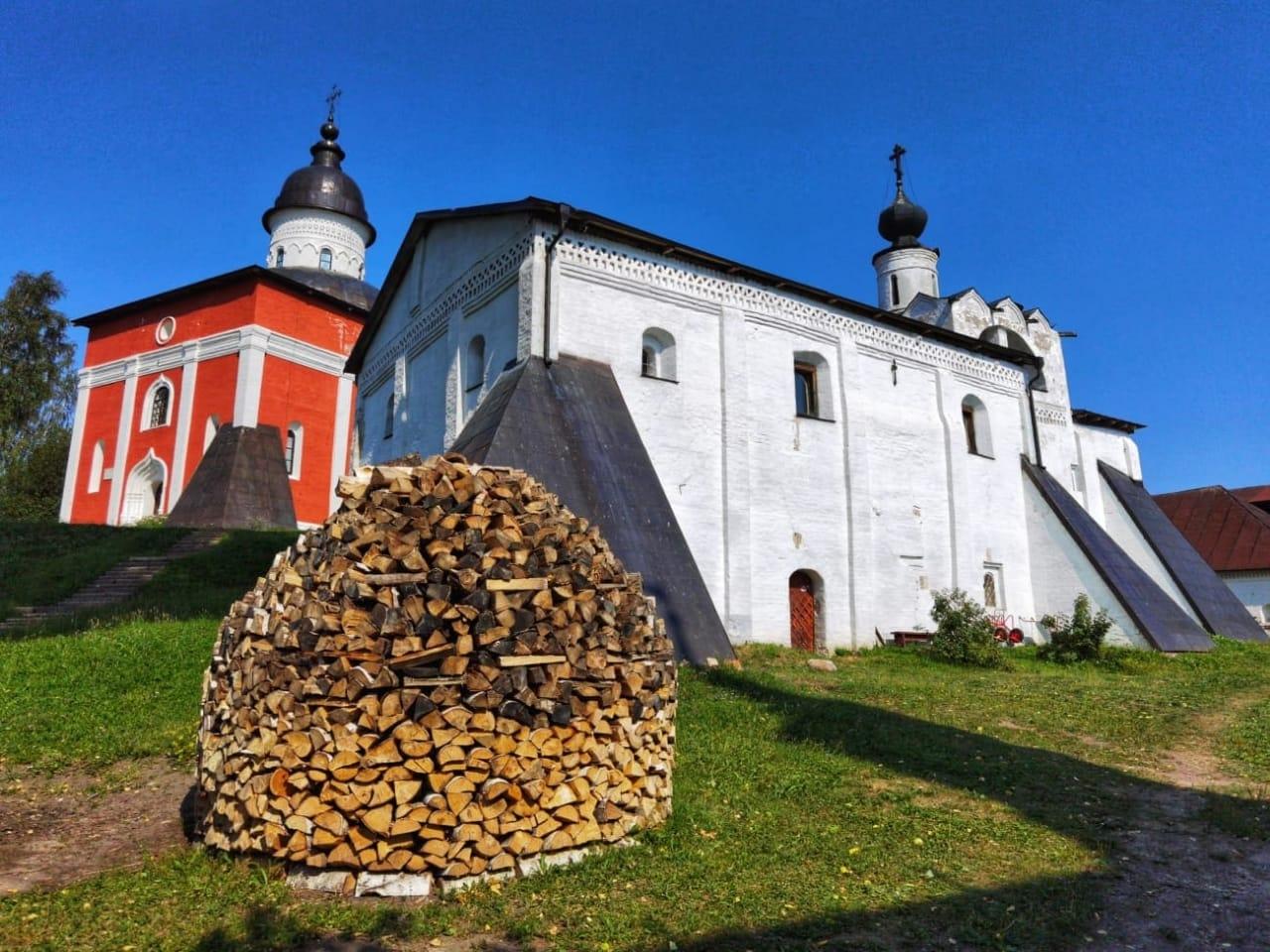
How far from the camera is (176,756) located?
591cm

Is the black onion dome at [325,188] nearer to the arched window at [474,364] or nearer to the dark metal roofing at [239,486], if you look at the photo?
the dark metal roofing at [239,486]

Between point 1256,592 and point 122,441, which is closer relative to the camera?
point 122,441

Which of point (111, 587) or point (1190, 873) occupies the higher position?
point (111, 587)

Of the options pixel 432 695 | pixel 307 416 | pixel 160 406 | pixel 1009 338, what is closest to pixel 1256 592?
pixel 1009 338

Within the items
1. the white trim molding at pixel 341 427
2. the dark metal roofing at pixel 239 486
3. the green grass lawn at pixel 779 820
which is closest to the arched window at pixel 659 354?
the green grass lawn at pixel 779 820

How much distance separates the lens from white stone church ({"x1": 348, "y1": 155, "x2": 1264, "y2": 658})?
444 inches

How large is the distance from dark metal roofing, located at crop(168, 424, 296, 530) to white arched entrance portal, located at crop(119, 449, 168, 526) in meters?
2.94

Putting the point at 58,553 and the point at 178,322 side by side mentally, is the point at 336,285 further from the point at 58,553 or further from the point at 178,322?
the point at 58,553

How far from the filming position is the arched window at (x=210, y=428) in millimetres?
23031

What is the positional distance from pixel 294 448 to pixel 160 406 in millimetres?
4865

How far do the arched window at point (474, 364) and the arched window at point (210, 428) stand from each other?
12.9 metres

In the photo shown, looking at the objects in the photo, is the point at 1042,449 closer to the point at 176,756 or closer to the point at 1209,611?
the point at 1209,611

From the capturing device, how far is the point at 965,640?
1255 cm

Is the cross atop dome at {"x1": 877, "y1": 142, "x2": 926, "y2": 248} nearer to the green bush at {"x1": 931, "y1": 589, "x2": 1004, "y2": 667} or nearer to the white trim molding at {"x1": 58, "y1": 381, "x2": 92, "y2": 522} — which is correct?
the green bush at {"x1": 931, "y1": 589, "x2": 1004, "y2": 667}
